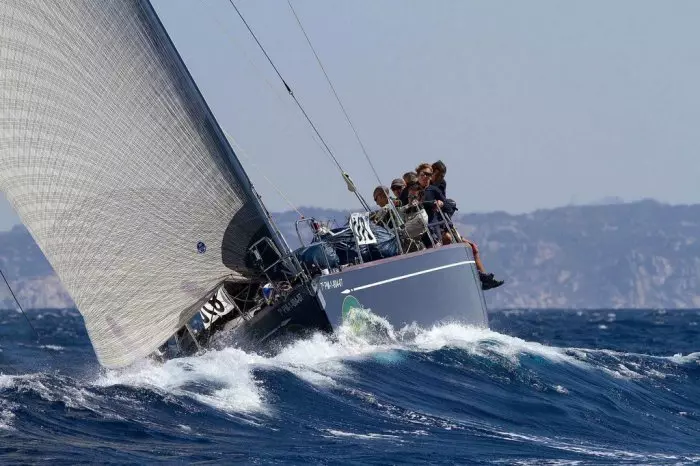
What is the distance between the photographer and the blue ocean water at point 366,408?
9.89 m

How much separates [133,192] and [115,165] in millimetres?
315

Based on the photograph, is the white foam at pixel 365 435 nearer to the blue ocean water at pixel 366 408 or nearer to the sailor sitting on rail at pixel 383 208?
the blue ocean water at pixel 366 408

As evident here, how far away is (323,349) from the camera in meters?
14.0

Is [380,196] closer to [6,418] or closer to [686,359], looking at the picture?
[686,359]

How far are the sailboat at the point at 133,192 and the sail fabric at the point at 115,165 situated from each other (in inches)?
0.5

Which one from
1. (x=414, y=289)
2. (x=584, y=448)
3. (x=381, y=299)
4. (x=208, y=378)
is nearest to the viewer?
(x=584, y=448)

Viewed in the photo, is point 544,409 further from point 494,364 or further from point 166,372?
point 166,372

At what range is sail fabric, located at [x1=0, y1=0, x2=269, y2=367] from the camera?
12.8 metres

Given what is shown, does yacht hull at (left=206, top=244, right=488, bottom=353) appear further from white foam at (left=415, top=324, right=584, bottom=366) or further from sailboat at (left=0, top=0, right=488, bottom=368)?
white foam at (left=415, top=324, right=584, bottom=366)

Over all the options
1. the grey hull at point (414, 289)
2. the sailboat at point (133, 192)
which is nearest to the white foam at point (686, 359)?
the grey hull at point (414, 289)

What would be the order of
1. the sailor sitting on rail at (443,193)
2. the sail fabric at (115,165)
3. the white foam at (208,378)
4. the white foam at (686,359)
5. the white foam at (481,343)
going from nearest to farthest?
the white foam at (208,378)
the sail fabric at (115,165)
the white foam at (481,343)
the sailor sitting on rail at (443,193)
the white foam at (686,359)

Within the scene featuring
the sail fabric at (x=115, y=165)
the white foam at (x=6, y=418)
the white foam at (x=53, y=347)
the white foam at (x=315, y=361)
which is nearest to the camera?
the white foam at (x=6, y=418)

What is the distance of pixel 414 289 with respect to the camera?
599 inches

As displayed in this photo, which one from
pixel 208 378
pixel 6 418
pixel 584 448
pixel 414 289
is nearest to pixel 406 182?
pixel 414 289
